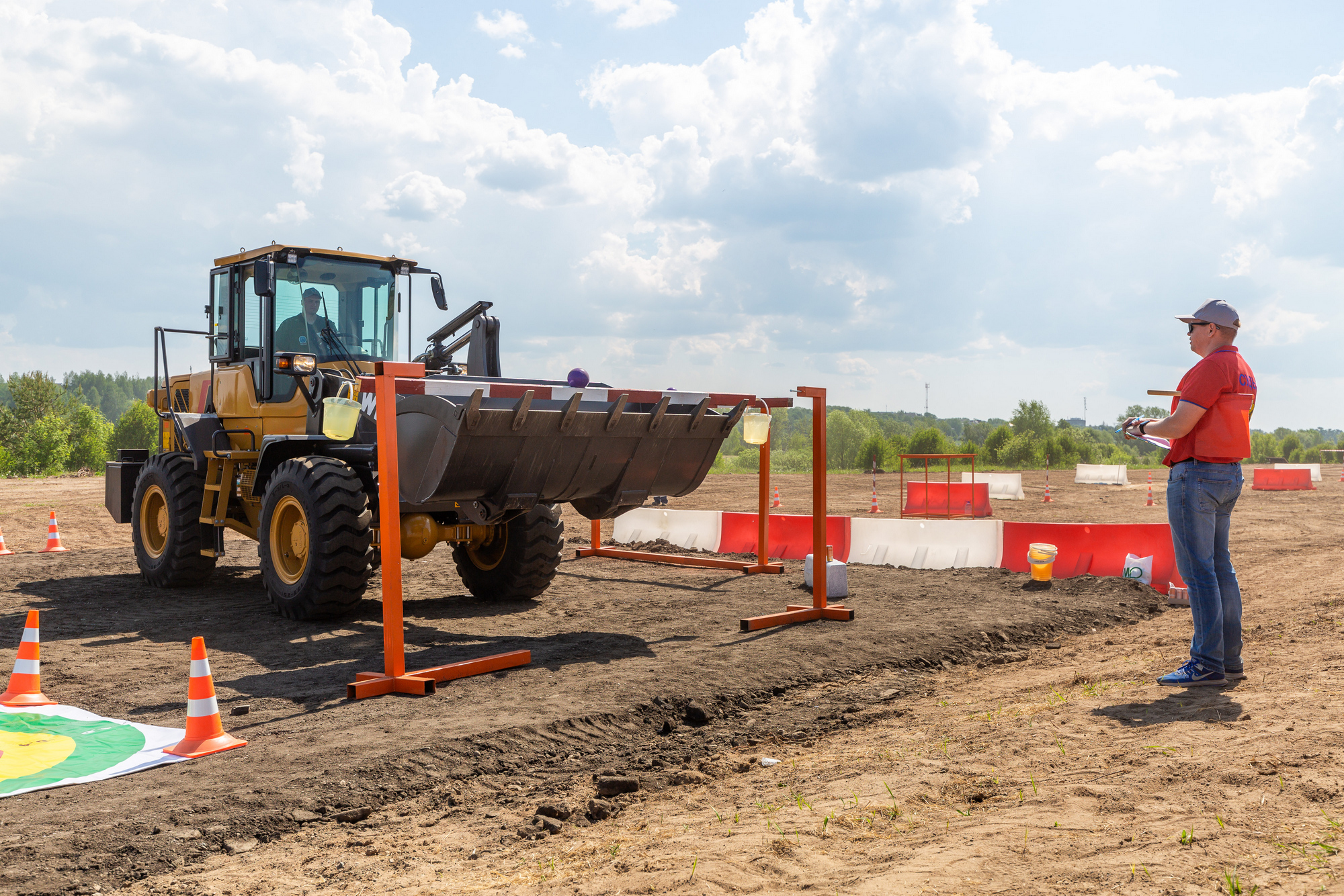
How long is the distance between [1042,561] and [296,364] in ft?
26.3

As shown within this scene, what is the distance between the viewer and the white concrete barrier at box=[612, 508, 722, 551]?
14453mm

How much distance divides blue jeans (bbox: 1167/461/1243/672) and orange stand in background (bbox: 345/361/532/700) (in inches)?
184

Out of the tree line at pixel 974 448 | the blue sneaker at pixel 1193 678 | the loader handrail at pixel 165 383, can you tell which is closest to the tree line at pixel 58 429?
the tree line at pixel 974 448

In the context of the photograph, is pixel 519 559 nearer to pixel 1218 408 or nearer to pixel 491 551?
pixel 491 551

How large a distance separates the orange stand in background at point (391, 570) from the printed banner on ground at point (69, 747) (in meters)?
1.25

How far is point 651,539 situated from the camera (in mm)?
15211

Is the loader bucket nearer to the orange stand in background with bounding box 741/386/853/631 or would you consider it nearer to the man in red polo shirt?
the orange stand in background with bounding box 741/386/853/631

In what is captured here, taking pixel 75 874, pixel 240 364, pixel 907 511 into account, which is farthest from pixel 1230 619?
pixel 907 511

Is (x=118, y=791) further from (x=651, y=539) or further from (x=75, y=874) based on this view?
(x=651, y=539)

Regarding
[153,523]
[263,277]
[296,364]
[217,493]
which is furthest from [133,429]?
[263,277]

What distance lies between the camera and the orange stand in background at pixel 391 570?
6.30m

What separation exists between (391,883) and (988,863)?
2.18 metres

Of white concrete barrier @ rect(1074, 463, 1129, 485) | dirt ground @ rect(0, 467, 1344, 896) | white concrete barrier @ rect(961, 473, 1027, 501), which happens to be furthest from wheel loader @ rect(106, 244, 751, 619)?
white concrete barrier @ rect(1074, 463, 1129, 485)

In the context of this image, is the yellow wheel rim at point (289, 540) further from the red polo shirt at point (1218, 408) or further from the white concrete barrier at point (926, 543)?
the white concrete barrier at point (926, 543)
